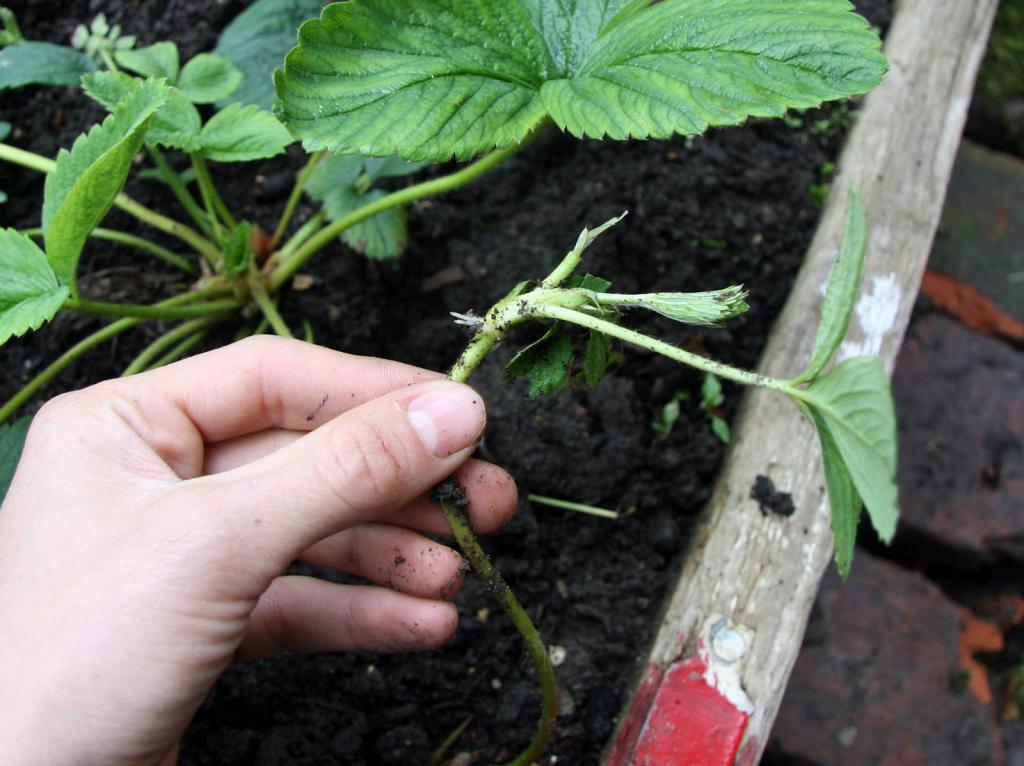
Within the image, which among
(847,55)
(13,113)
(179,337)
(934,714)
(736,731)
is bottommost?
(934,714)

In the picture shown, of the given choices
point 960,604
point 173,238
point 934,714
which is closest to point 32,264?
point 173,238

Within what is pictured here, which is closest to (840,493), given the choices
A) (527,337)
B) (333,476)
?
(333,476)

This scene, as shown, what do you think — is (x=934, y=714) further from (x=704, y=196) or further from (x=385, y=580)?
(x=385, y=580)

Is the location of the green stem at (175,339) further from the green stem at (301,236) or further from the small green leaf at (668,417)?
the small green leaf at (668,417)

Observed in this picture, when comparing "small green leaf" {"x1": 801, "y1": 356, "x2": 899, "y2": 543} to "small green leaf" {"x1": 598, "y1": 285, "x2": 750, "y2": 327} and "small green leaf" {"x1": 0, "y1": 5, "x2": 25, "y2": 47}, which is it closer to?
"small green leaf" {"x1": 598, "y1": 285, "x2": 750, "y2": 327}

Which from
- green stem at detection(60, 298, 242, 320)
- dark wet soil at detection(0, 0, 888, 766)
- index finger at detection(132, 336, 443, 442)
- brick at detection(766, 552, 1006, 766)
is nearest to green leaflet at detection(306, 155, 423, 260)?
dark wet soil at detection(0, 0, 888, 766)

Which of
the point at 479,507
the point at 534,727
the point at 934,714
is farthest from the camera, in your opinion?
the point at 934,714
